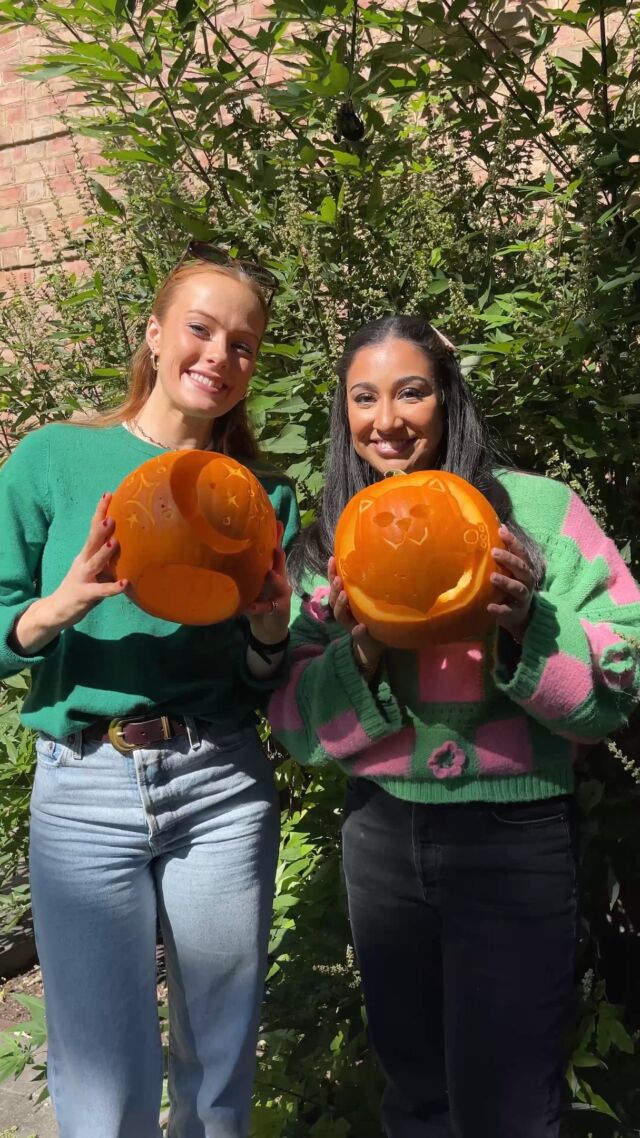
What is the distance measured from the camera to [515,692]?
159 cm

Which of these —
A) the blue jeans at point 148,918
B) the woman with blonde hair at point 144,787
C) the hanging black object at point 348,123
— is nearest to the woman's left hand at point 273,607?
the woman with blonde hair at point 144,787

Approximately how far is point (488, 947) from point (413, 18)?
1994 mm

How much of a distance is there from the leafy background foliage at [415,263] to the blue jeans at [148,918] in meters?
0.54

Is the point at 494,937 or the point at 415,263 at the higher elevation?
the point at 415,263

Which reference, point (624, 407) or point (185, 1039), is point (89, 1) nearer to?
point (624, 407)

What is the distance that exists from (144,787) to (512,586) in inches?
29.0

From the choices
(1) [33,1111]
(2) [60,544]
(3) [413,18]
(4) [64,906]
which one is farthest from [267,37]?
(1) [33,1111]

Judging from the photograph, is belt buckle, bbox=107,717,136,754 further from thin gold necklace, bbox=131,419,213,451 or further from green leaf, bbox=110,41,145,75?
green leaf, bbox=110,41,145,75

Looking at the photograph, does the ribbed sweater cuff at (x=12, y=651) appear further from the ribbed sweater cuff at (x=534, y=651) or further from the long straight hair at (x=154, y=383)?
the ribbed sweater cuff at (x=534, y=651)

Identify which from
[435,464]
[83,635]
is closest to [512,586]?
[435,464]

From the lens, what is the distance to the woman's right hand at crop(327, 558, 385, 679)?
1.65m

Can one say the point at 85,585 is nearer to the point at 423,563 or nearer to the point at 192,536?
the point at 192,536

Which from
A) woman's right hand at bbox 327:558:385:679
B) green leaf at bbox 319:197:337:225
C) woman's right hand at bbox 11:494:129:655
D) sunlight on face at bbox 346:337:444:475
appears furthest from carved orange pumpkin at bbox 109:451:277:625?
green leaf at bbox 319:197:337:225

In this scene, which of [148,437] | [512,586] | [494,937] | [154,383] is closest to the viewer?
[512,586]
